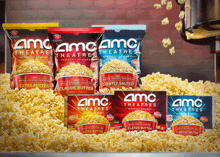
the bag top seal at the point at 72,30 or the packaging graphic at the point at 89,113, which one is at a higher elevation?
the bag top seal at the point at 72,30

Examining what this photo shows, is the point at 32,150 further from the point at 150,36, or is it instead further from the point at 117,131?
the point at 150,36

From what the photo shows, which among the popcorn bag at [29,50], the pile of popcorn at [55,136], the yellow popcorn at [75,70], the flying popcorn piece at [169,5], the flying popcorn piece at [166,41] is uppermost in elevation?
the flying popcorn piece at [169,5]

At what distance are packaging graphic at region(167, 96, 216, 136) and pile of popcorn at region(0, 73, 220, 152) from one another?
0.03 meters

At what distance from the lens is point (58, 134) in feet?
2.69

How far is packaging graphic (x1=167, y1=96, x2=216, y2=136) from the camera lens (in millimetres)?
880

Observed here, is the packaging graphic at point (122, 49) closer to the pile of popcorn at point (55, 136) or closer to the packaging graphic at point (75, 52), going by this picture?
the packaging graphic at point (75, 52)

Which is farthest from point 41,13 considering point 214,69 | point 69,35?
point 214,69

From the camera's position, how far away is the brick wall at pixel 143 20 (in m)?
1.31

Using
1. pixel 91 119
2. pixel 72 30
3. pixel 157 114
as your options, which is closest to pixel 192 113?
pixel 157 114

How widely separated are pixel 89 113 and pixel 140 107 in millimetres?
223

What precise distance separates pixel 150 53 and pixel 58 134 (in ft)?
2.89

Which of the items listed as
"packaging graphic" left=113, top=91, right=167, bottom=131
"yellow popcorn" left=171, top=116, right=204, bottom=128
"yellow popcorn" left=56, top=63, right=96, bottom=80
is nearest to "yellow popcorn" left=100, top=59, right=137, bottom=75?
"yellow popcorn" left=56, top=63, right=96, bottom=80

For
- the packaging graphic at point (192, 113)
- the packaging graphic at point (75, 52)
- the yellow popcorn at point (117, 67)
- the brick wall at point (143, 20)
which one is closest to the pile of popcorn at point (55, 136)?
the packaging graphic at point (192, 113)

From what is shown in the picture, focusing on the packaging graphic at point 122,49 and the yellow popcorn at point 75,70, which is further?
the packaging graphic at point 122,49
